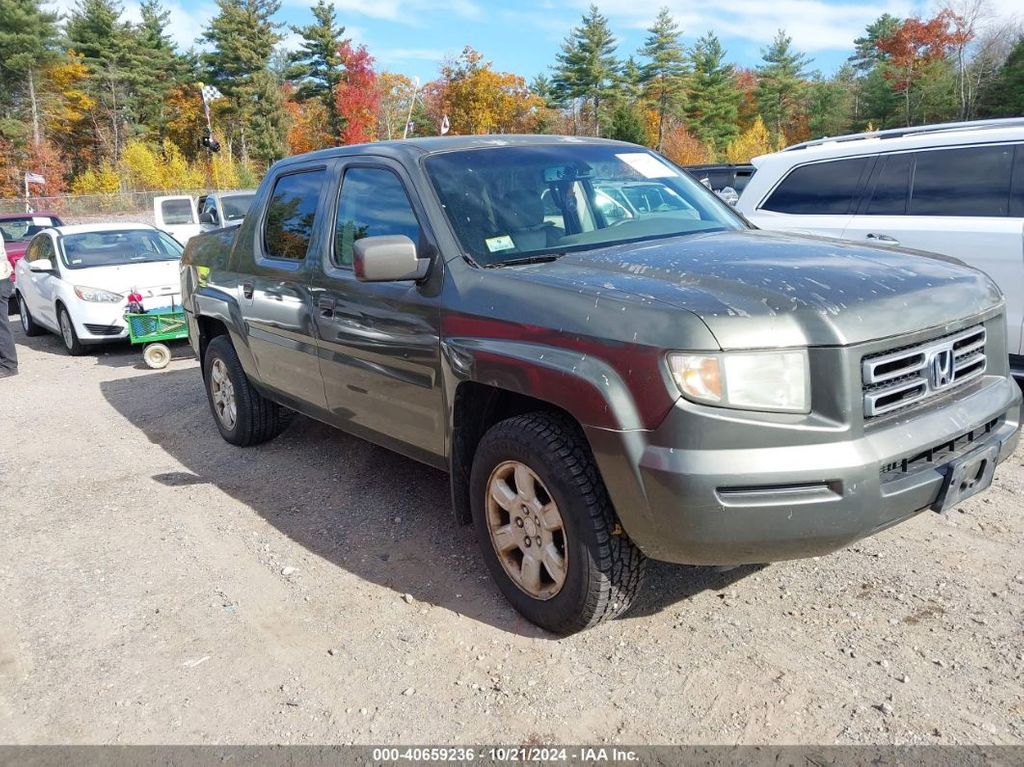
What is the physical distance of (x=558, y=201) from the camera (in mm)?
3793

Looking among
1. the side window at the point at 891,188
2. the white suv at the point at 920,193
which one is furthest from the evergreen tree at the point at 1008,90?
the side window at the point at 891,188

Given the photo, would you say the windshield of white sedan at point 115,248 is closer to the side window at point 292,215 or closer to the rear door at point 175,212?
the side window at point 292,215

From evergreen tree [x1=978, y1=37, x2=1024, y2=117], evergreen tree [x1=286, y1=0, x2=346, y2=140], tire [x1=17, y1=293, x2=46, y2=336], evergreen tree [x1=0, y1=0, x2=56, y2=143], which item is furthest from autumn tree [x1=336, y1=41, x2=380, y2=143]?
tire [x1=17, y1=293, x2=46, y2=336]

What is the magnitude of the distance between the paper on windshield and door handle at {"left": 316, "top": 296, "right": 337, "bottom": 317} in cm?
163

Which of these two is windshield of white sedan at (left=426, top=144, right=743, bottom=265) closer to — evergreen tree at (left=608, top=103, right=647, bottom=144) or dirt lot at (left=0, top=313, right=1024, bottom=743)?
dirt lot at (left=0, top=313, right=1024, bottom=743)

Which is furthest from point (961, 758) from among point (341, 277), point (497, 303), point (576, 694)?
point (341, 277)

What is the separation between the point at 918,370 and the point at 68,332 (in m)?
10.1

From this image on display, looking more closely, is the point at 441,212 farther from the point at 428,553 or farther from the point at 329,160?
the point at 428,553

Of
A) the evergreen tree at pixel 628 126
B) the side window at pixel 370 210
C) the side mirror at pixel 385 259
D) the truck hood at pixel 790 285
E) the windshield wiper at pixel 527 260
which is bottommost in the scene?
the truck hood at pixel 790 285

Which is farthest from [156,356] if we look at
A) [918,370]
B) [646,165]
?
[918,370]

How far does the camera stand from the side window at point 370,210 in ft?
12.4

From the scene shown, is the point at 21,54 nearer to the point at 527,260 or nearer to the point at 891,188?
the point at 891,188

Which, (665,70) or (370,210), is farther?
(665,70)

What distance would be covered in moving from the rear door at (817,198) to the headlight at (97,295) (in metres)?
7.35
